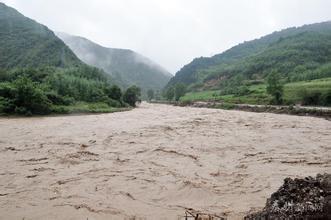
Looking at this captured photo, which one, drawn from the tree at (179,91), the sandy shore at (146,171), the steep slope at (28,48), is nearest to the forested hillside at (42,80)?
the steep slope at (28,48)

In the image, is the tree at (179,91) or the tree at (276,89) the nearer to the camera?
the tree at (276,89)

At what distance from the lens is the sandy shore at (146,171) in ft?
30.5

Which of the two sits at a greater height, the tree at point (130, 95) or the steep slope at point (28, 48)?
the steep slope at point (28, 48)

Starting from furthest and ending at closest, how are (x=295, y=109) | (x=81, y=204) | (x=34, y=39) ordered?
(x=34, y=39) < (x=295, y=109) < (x=81, y=204)

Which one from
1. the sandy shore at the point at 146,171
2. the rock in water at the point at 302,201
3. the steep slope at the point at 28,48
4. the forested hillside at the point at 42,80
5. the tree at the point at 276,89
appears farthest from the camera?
the steep slope at the point at 28,48

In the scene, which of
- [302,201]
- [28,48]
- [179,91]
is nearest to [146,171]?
[302,201]

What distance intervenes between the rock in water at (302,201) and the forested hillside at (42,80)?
4073 cm

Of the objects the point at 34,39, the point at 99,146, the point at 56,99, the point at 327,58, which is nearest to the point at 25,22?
the point at 34,39

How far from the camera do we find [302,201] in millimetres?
6309

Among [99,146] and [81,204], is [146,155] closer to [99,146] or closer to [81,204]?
[99,146]

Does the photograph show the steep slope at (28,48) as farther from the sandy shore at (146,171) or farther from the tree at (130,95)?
the sandy shore at (146,171)

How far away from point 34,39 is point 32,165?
111956mm

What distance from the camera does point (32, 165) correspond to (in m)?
14.4

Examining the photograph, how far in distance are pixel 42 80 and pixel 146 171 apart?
5457 cm
